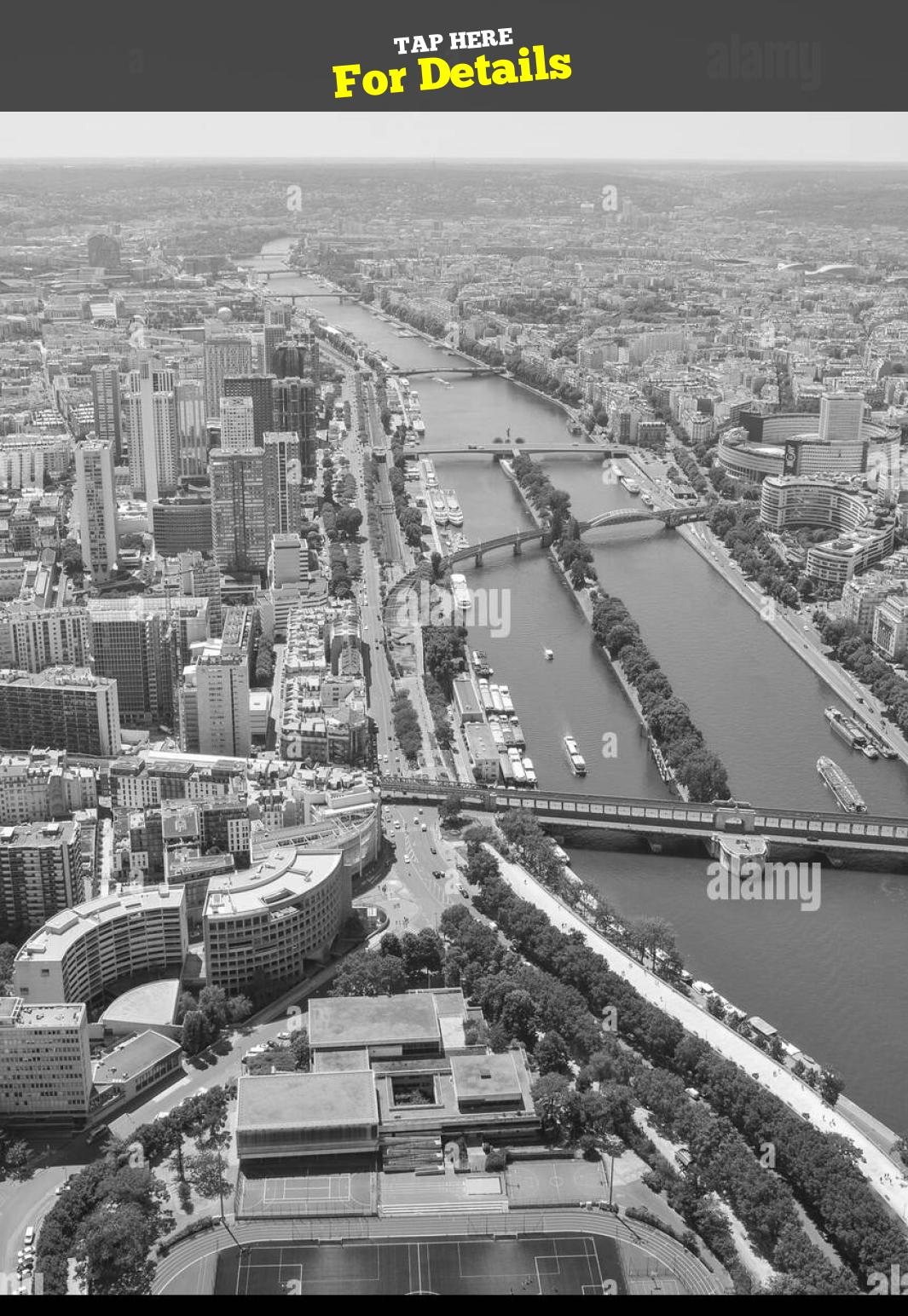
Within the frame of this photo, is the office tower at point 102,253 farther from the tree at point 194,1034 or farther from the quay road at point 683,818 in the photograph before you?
the tree at point 194,1034

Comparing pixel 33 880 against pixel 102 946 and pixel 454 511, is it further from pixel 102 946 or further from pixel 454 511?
pixel 454 511

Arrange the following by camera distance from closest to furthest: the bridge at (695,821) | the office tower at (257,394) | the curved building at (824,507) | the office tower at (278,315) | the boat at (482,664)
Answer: the bridge at (695,821) < the boat at (482,664) < the curved building at (824,507) < the office tower at (257,394) < the office tower at (278,315)

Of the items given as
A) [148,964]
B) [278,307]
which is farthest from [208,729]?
[278,307]

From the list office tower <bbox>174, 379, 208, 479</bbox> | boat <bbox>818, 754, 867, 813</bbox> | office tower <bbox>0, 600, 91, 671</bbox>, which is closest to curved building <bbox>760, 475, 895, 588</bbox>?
boat <bbox>818, 754, 867, 813</bbox>

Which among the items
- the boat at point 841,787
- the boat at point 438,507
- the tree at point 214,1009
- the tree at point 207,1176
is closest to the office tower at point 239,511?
the boat at point 438,507

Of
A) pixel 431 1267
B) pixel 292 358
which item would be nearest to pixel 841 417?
pixel 292 358

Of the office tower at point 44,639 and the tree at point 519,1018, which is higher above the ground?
the office tower at point 44,639

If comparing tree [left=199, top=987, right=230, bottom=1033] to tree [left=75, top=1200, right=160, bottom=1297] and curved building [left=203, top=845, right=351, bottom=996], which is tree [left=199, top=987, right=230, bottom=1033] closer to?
curved building [left=203, top=845, right=351, bottom=996]
